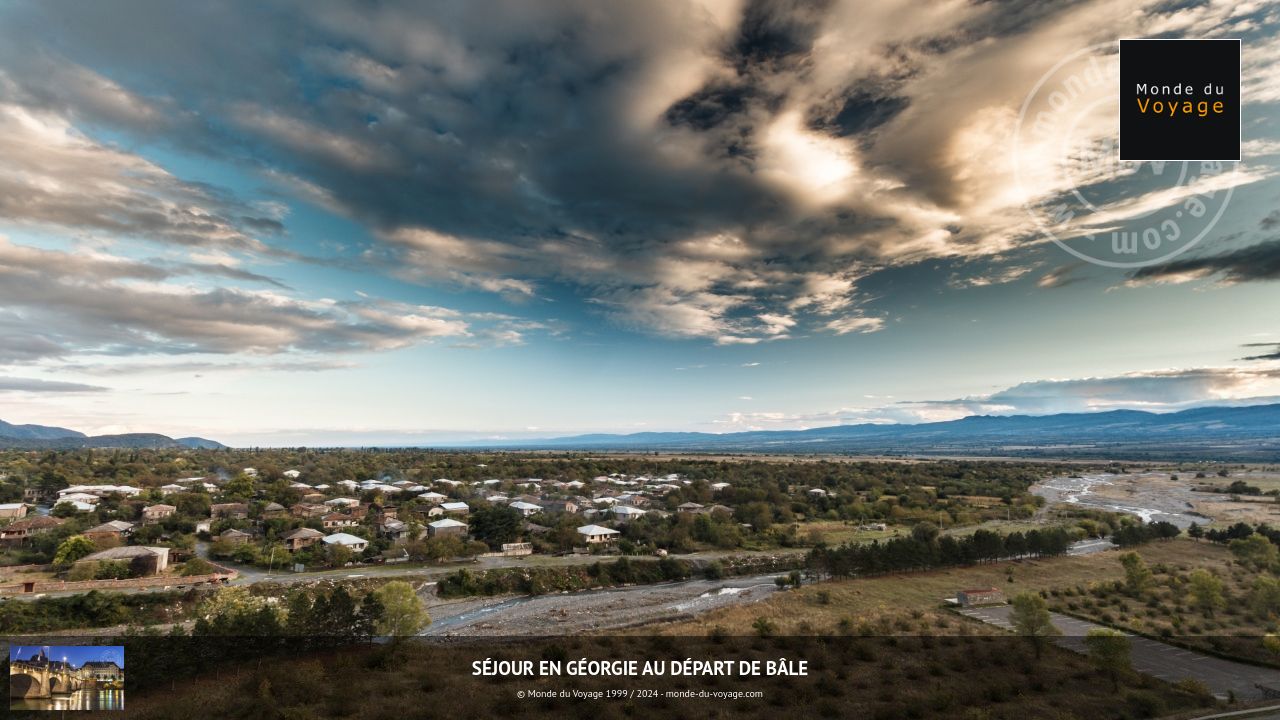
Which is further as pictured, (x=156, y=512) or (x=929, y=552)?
(x=156, y=512)

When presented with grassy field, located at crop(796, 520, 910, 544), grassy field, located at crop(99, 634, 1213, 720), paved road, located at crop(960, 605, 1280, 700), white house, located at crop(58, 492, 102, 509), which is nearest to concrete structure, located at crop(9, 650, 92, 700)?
grassy field, located at crop(99, 634, 1213, 720)

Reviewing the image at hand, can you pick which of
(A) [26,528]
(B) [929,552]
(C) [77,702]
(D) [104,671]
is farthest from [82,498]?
(B) [929,552]

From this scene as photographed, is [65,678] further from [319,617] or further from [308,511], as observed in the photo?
[308,511]

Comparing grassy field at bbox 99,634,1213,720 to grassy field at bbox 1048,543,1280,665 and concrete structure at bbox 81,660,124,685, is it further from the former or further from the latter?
grassy field at bbox 1048,543,1280,665

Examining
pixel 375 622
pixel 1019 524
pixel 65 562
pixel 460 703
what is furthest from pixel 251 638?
pixel 1019 524

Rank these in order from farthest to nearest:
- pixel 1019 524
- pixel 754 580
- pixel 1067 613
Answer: pixel 1019 524 → pixel 754 580 → pixel 1067 613

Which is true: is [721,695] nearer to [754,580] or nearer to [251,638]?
[251,638]
